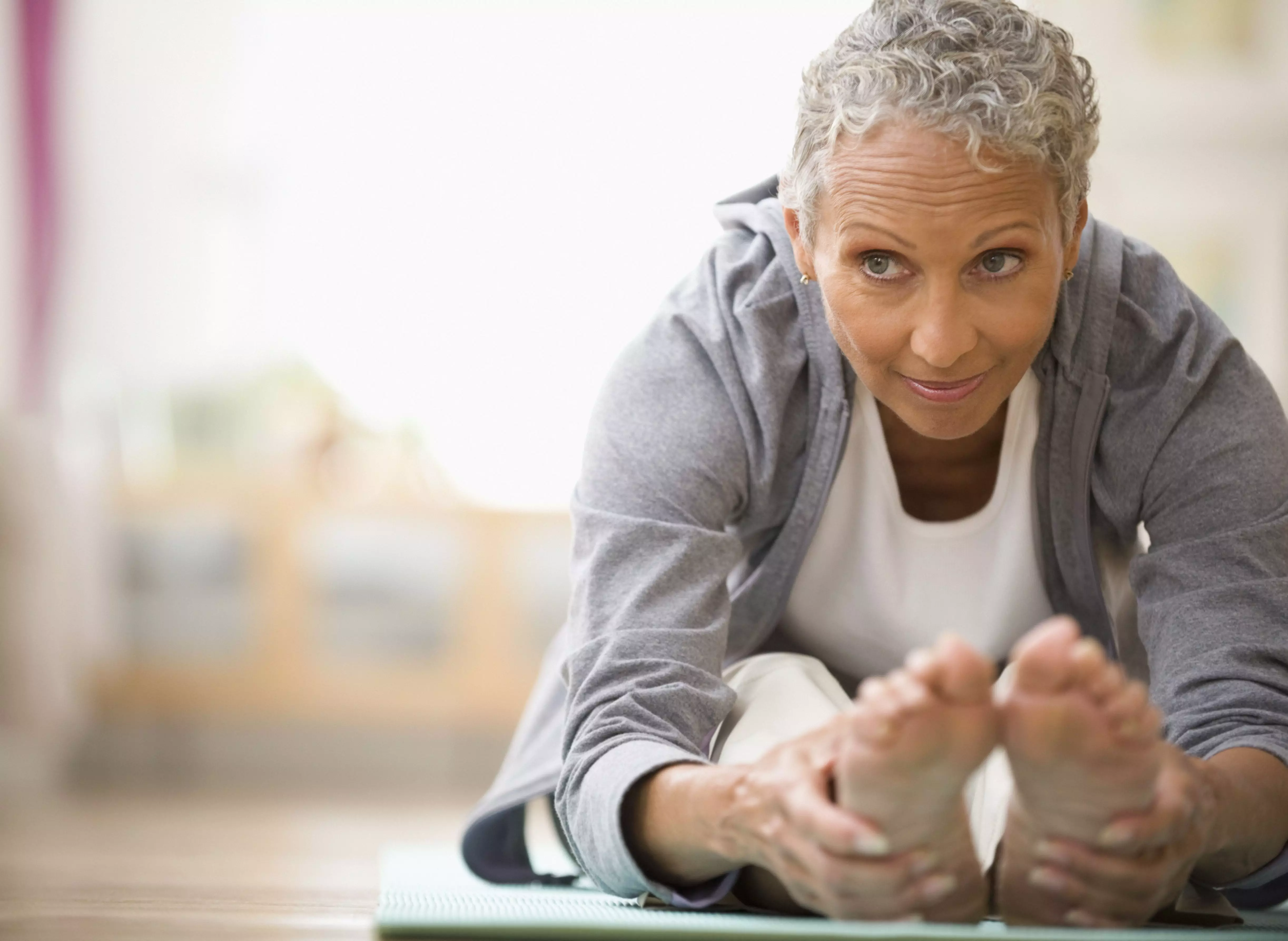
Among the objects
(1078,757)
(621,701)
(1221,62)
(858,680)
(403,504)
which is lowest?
(403,504)

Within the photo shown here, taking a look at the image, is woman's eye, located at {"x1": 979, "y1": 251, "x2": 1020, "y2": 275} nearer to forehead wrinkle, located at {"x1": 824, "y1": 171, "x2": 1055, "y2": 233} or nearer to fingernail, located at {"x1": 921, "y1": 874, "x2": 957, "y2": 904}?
forehead wrinkle, located at {"x1": 824, "y1": 171, "x2": 1055, "y2": 233}

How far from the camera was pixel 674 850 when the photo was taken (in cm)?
112

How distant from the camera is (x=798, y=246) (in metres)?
1.34

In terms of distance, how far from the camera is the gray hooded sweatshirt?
1.23 metres

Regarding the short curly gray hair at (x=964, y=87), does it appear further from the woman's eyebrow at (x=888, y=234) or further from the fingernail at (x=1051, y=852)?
the fingernail at (x=1051, y=852)

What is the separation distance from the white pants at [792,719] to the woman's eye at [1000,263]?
0.40m

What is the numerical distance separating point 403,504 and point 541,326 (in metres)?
0.94

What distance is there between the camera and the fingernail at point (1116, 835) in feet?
3.05

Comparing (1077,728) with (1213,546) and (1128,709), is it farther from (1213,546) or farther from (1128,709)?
(1213,546)

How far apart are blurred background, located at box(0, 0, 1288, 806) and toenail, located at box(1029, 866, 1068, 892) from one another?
110 inches

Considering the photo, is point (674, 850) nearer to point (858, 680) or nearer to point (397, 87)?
point (858, 680)

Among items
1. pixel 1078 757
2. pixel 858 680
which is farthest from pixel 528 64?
pixel 1078 757

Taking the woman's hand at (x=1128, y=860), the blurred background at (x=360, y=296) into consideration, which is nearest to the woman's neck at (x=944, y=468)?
the woman's hand at (x=1128, y=860)

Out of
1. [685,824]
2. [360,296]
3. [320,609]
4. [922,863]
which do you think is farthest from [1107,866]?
[360,296]
